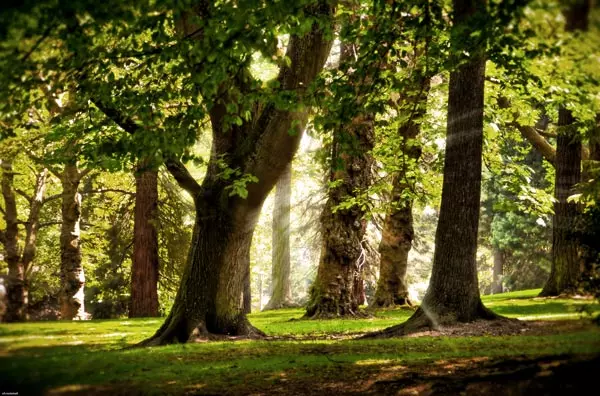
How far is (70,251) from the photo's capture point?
18.4 meters

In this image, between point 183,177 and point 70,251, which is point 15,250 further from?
point 183,177

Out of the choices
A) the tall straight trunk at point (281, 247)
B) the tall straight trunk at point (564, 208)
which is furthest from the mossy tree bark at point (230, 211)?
the tall straight trunk at point (281, 247)

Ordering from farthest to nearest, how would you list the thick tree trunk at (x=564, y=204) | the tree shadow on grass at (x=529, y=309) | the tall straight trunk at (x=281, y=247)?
the tall straight trunk at (x=281, y=247)
the thick tree trunk at (x=564, y=204)
the tree shadow on grass at (x=529, y=309)

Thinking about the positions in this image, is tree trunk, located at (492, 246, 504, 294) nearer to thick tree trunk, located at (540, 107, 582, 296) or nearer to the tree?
thick tree trunk, located at (540, 107, 582, 296)

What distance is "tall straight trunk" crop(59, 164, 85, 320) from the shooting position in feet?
60.1

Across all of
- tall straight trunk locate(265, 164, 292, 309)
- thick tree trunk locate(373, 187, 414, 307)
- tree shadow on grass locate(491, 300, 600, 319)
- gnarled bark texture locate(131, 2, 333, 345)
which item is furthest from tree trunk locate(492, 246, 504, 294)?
gnarled bark texture locate(131, 2, 333, 345)

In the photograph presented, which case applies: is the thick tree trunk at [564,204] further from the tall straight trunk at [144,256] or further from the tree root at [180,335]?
the tall straight trunk at [144,256]

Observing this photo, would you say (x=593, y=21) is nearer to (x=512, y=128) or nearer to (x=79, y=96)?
(x=79, y=96)

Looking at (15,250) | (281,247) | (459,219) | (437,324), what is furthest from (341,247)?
(281,247)

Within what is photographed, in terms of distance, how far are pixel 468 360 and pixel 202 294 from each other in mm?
5080

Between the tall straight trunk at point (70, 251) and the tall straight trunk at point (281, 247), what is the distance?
9.65m

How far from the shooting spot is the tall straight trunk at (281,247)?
26.4m

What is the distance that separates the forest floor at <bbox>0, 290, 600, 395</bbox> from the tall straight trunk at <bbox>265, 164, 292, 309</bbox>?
16.2 m

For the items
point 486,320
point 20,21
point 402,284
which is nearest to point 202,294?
point 486,320
